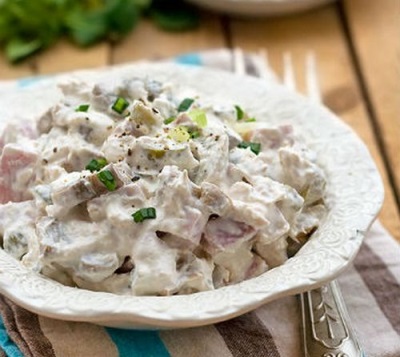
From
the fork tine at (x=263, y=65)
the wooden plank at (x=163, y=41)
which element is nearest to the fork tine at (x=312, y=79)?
the fork tine at (x=263, y=65)

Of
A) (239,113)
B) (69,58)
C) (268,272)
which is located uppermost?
(239,113)

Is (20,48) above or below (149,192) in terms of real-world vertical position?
below

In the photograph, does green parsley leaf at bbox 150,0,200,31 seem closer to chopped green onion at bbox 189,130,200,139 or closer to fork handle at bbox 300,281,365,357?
chopped green onion at bbox 189,130,200,139

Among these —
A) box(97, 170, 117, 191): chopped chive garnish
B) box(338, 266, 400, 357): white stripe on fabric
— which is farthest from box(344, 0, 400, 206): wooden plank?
box(97, 170, 117, 191): chopped chive garnish

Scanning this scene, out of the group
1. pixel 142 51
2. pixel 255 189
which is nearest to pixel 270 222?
pixel 255 189

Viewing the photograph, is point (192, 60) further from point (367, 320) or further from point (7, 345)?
point (7, 345)

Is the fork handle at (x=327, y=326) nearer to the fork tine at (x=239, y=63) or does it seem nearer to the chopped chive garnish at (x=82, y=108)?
the chopped chive garnish at (x=82, y=108)

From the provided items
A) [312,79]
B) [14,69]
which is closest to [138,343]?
[312,79]
